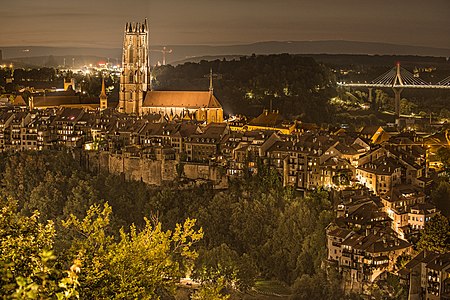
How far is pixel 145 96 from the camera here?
5441 centimetres

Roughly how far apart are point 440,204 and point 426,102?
3977 centimetres

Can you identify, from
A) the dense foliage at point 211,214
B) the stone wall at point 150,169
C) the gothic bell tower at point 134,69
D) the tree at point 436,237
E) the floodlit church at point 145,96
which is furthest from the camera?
the gothic bell tower at point 134,69

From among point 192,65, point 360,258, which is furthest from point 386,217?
point 192,65

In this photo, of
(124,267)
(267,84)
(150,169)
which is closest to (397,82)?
(267,84)

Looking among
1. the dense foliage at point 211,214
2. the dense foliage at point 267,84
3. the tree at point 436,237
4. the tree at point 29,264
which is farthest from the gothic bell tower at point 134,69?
the tree at point 29,264

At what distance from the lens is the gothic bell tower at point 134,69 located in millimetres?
54625

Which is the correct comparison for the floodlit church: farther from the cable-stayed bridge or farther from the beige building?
the cable-stayed bridge

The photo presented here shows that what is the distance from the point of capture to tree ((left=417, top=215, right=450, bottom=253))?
27.3 metres

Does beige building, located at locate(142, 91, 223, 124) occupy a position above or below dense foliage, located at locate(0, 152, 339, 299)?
above

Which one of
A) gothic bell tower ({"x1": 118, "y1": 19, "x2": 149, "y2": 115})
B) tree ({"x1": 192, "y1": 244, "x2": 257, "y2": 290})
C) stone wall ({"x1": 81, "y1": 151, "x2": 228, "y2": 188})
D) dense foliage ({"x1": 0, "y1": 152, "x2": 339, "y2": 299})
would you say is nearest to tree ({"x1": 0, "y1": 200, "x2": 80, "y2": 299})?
dense foliage ({"x1": 0, "y1": 152, "x2": 339, "y2": 299})

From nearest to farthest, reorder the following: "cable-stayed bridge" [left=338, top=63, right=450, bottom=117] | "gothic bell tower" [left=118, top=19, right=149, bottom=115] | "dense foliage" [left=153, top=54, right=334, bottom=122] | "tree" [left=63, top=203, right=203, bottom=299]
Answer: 1. "tree" [left=63, top=203, right=203, bottom=299]
2. "gothic bell tower" [left=118, top=19, right=149, bottom=115]
3. "dense foliage" [left=153, top=54, right=334, bottom=122]
4. "cable-stayed bridge" [left=338, top=63, right=450, bottom=117]

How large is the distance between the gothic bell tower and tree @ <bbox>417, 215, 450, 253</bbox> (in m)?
29.9

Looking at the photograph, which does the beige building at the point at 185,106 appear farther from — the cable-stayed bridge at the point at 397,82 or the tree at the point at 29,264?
the tree at the point at 29,264

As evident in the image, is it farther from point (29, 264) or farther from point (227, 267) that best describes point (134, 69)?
point (29, 264)
